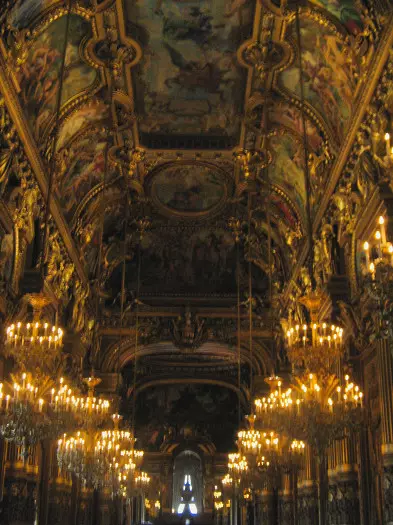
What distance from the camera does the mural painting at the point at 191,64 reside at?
42.7 ft

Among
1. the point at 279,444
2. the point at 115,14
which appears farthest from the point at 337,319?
the point at 115,14

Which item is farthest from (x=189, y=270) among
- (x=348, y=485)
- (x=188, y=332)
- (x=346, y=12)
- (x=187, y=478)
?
(x=187, y=478)

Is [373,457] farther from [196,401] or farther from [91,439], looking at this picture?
[196,401]

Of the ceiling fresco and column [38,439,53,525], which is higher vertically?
the ceiling fresco

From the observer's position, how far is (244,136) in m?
17.0

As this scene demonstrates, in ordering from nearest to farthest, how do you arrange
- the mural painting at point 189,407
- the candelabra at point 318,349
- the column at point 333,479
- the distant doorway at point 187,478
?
the candelabra at point 318,349 < the column at point 333,479 < the mural painting at point 189,407 < the distant doorway at point 187,478

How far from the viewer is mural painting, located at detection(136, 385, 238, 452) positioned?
103ft

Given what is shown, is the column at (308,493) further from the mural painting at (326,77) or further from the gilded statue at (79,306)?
the mural painting at (326,77)

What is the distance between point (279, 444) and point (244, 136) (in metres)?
7.97

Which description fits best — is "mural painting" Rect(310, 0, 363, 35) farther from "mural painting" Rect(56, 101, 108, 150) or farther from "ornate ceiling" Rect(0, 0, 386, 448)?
"mural painting" Rect(56, 101, 108, 150)

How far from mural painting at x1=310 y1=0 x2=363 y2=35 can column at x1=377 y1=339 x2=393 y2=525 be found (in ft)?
18.1

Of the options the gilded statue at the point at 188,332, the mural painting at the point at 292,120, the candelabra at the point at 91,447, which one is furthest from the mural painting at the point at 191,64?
the gilded statue at the point at 188,332

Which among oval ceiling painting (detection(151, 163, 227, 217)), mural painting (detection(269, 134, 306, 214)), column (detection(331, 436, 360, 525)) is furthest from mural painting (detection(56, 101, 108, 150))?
column (detection(331, 436, 360, 525))

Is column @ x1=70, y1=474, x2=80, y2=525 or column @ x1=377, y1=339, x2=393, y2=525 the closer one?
column @ x1=377, y1=339, x2=393, y2=525
